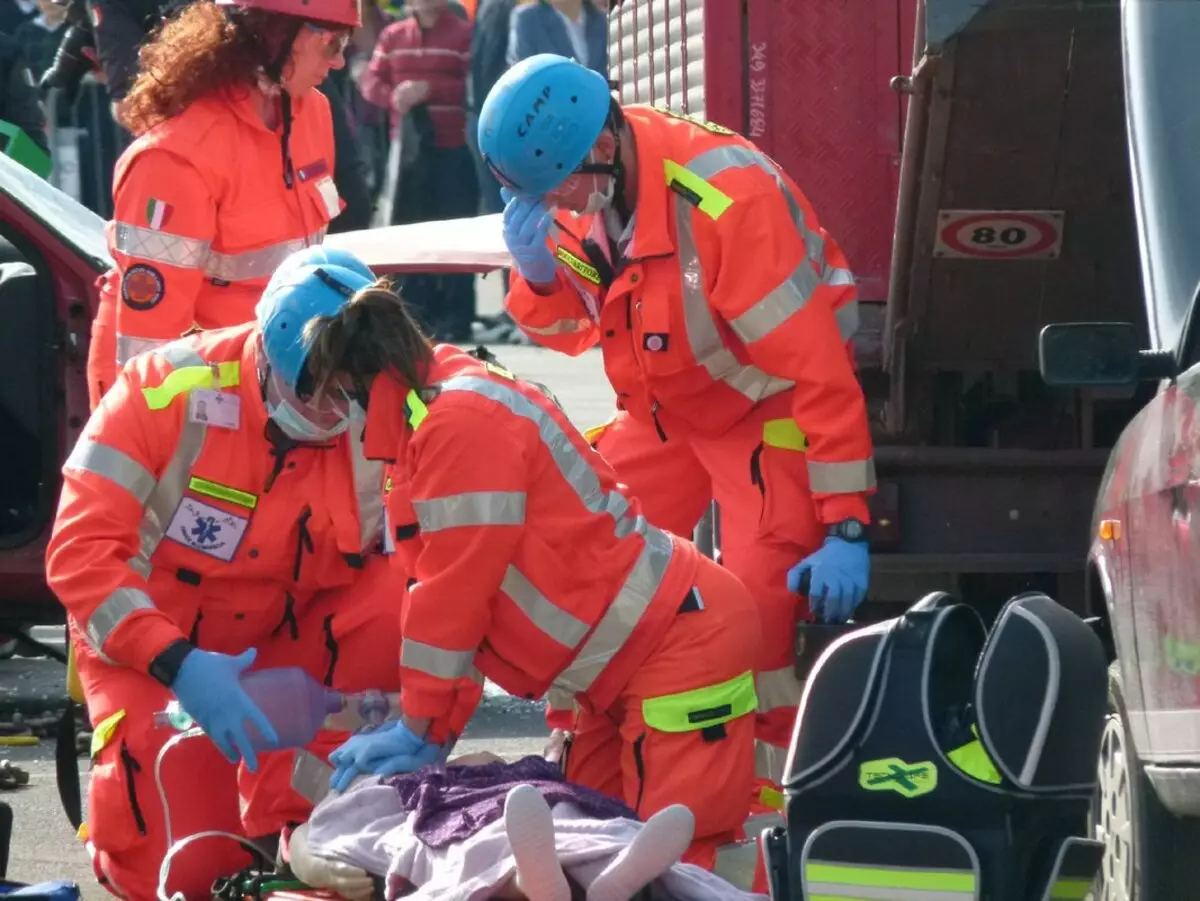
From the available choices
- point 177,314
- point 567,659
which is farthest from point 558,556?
point 177,314

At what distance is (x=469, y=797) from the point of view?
4.36 metres

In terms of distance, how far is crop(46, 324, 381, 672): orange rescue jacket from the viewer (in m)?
4.95

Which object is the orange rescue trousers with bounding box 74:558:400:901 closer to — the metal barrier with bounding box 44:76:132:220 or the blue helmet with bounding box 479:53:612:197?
the blue helmet with bounding box 479:53:612:197

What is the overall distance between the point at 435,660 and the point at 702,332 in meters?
1.08

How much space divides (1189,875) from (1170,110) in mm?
1347

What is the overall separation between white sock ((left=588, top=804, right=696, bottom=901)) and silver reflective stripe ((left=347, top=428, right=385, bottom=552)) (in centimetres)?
151

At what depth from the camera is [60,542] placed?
5.00 meters

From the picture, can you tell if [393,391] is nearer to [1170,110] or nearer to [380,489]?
[380,489]

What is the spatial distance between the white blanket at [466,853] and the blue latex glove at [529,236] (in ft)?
4.79

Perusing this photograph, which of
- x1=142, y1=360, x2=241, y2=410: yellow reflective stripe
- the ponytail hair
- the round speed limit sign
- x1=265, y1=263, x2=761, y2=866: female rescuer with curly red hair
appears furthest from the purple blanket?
the round speed limit sign

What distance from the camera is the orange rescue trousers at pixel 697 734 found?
470cm

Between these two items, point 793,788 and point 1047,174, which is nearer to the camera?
point 793,788

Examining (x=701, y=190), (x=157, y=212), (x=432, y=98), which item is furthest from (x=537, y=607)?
(x=432, y=98)

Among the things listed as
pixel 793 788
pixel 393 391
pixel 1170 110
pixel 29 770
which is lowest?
pixel 29 770
